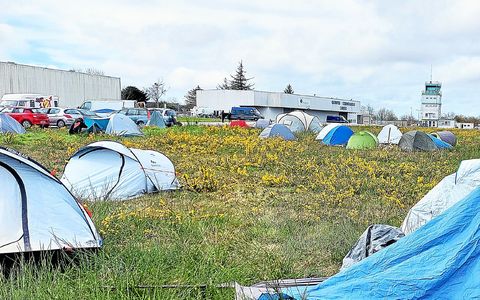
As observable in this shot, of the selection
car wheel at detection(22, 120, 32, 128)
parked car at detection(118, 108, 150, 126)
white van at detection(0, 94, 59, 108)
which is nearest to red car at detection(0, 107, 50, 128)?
car wheel at detection(22, 120, 32, 128)

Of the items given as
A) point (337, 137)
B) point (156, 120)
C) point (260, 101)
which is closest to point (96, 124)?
point (156, 120)

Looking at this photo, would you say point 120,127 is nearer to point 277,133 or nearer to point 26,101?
point 277,133

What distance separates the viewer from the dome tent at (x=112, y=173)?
27.4ft

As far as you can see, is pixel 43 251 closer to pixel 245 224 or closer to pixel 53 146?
pixel 245 224

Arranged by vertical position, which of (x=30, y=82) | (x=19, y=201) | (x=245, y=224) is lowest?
(x=245, y=224)

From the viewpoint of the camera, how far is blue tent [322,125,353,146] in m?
20.1

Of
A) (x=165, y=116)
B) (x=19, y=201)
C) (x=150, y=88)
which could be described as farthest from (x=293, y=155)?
(x=150, y=88)

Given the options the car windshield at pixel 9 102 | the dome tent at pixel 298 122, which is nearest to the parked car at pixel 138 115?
the dome tent at pixel 298 122

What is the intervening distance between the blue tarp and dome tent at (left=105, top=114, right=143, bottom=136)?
18046mm

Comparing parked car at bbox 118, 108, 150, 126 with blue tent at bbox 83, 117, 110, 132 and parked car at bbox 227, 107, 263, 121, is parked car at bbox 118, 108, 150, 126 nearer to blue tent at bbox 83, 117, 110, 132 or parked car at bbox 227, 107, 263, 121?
blue tent at bbox 83, 117, 110, 132

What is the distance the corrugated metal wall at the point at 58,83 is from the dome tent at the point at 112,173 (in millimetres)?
36904

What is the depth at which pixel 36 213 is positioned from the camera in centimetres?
472

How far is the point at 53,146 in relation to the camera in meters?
15.2

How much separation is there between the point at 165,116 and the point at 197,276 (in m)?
28.5
